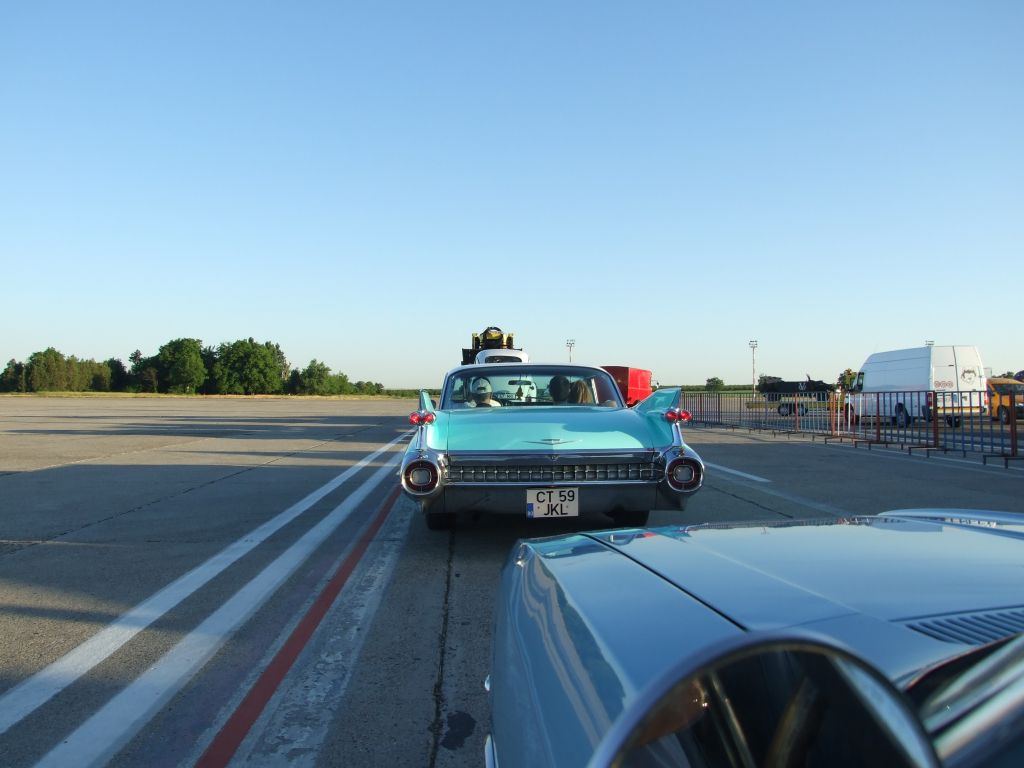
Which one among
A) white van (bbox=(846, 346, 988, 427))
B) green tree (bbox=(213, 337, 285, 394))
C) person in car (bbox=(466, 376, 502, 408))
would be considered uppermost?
green tree (bbox=(213, 337, 285, 394))

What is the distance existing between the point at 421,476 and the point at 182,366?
443 ft

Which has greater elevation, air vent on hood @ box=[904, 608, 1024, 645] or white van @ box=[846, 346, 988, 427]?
white van @ box=[846, 346, 988, 427]

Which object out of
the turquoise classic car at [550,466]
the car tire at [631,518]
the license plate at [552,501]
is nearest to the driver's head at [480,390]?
the turquoise classic car at [550,466]

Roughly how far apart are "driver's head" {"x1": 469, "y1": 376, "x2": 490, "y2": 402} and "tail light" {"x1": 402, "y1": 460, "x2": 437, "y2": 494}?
1.75 m

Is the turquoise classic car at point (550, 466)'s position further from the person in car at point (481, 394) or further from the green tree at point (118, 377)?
the green tree at point (118, 377)

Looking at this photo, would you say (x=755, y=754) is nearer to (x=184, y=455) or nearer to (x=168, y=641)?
(x=168, y=641)

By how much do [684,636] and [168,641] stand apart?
3.53 metres

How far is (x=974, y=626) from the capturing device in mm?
1401

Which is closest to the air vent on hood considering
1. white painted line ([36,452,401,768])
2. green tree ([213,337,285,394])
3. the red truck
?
white painted line ([36,452,401,768])

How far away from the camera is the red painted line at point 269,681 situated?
287 cm

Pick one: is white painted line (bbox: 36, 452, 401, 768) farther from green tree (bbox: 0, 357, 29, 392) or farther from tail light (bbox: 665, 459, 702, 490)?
green tree (bbox: 0, 357, 29, 392)

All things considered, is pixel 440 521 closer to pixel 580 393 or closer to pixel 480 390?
pixel 480 390

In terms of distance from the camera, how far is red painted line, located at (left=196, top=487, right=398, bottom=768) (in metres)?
2.87

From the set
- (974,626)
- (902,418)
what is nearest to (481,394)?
(974,626)
